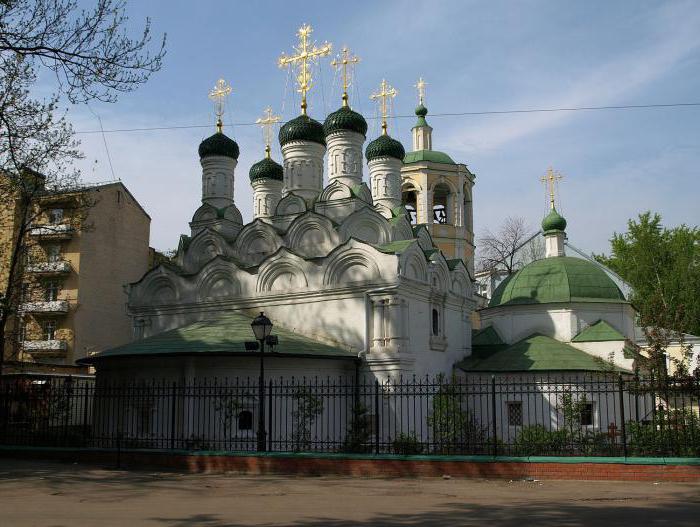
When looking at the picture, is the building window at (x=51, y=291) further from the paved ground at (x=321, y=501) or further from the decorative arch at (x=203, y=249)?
the paved ground at (x=321, y=501)

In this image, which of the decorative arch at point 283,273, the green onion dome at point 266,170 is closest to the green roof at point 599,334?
the decorative arch at point 283,273

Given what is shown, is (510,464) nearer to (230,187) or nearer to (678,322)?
(678,322)

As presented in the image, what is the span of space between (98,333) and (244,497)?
24538 millimetres

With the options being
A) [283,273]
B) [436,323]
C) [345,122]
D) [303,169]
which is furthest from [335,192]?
[436,323]

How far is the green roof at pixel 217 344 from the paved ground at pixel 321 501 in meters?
4.79

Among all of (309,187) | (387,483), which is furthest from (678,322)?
(309,187)

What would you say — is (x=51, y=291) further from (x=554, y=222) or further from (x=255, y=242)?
(x=554, y=222)

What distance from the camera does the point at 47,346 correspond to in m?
31.1

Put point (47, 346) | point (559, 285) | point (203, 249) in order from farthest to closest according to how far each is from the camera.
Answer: point (47, 346), point (203, 249), point (559, 285)

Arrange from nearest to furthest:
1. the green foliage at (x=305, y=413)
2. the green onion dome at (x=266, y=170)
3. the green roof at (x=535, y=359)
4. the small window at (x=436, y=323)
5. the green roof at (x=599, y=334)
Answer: the green foliage at (x=305, y=413)
the green roof at (x=535, y=359)
the small window at (x=436, y=323)
the green roof at (x=599, y=334)
the green onion dome at (x=266, y=170)

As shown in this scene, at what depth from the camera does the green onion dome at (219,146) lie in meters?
27.0

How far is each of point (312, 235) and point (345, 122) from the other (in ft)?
14.8

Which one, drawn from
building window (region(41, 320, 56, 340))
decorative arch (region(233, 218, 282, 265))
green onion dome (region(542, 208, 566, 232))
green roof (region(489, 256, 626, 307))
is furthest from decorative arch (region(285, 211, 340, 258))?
building window (region(41, 320, 56, 340))

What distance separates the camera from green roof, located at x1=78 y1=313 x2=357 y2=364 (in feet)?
57.2
